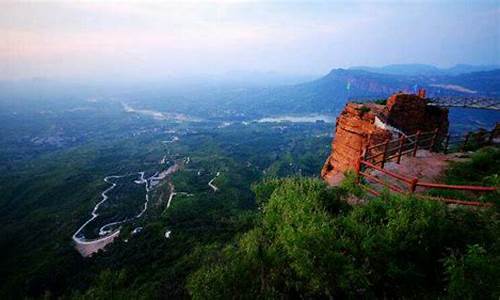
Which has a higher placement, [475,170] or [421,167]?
[475,170]

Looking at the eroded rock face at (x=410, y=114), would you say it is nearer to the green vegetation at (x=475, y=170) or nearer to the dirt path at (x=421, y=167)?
the dirt path at (x=421, y=167)

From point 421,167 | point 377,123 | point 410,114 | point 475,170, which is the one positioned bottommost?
point 421,167

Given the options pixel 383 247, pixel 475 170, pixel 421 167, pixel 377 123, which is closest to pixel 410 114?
pixel 377 123

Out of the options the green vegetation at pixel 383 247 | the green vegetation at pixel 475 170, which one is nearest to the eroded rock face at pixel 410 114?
the green vegetation at pixel 475 170

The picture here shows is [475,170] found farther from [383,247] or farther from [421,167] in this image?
[383,247]

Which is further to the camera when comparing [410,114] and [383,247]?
[410,114]

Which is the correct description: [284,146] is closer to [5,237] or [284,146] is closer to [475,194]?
[5,237]

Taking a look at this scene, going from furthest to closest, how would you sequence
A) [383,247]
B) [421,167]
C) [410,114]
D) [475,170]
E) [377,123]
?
[410,114] → [377,123] → [421,167] → [475,170] → [383,247]

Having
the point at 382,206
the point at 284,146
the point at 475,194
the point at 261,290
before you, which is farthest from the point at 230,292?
the point at 284,146

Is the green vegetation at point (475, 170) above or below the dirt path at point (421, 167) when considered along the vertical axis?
above
